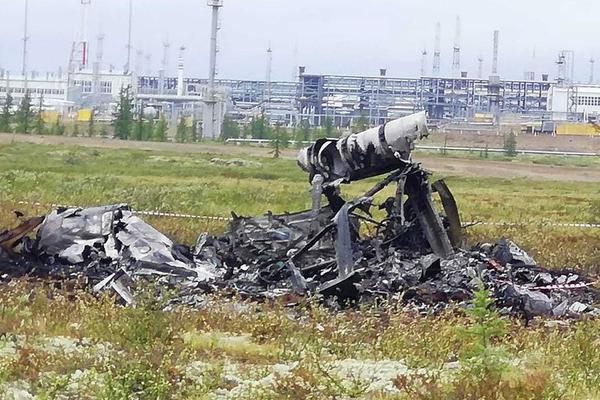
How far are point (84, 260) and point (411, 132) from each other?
471cm

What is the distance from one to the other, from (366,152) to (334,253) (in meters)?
1.44

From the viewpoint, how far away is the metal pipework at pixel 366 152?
46.3 ft

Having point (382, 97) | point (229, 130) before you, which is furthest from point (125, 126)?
point (382, 97)

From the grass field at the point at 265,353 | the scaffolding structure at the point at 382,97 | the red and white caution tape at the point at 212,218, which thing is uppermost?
the scaffolding structure at the point at 382,97

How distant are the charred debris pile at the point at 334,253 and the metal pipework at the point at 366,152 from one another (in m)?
0.02

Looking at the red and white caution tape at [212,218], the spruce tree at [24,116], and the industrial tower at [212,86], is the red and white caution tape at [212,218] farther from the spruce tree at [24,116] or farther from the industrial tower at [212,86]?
the industrial tower at [212,86]

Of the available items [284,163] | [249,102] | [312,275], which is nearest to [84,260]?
[312,275]

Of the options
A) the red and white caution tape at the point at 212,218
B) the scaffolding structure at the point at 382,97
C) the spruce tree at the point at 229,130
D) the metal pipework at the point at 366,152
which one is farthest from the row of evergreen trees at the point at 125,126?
the metal pipework at the point at 366,152

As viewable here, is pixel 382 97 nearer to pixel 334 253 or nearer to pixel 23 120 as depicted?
pixel 23 120

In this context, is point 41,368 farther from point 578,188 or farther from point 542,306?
point 578,188

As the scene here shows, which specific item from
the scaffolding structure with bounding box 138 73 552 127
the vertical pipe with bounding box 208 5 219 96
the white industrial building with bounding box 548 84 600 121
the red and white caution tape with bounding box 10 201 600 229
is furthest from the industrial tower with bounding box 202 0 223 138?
the red and white caution tape with bounding box 10 201 600 229

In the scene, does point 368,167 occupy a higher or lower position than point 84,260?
higher

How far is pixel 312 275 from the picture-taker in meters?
13.6

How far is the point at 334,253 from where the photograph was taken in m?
14.3
